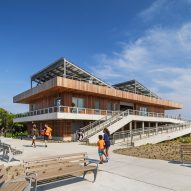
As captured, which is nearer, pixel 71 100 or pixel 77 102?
pixel 71 100

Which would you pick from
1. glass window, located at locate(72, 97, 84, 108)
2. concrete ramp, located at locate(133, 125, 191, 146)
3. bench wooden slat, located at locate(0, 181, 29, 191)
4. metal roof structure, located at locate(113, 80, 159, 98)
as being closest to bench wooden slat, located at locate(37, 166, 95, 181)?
bench wooden slat, located at locate(0, 181, 29, 191)

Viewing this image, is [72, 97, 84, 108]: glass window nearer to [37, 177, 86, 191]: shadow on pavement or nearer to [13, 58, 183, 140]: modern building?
[13, 58, 183, 140]: modern building

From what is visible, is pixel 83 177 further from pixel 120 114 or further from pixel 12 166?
pixel 120 114

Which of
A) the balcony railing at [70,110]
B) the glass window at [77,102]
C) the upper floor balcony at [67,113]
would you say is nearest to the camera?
the upper floor balcony at [67,113]

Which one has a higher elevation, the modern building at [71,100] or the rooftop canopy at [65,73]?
the rooftop canopy at [65,73]

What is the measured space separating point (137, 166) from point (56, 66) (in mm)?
25593

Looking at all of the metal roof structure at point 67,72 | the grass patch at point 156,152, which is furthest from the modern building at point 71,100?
the grass patch at point 156,152

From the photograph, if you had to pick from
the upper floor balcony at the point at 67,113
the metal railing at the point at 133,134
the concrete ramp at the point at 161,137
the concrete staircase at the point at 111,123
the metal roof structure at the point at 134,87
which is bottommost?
the concrete ramp at the point at 161,137

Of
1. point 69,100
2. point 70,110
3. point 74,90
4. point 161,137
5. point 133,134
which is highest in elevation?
point 74,90

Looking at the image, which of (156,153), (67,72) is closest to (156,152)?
(156,153)

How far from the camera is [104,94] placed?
35031 millimetres

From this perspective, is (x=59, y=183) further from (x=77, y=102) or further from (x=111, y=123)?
(x=77, y=102)

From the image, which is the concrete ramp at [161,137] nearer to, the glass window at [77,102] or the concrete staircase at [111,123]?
the concrete staircase at [111,123]

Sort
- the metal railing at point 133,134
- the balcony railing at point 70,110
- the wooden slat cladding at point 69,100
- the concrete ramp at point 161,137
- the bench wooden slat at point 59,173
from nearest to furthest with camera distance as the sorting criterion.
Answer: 1. the bench wooden slat at point 59,173
2. the concrete ramp at point 161,137
3. the metal railing at point 133,134
4. the balcony railing at point 70,110
5. the wooden slat cladding at point 69,100
